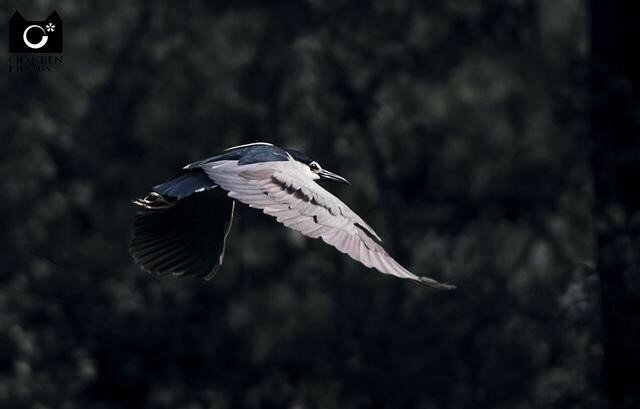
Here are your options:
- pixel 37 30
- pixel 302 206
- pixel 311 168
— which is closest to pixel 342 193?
pixel 37 30

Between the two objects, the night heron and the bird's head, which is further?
the bird's head

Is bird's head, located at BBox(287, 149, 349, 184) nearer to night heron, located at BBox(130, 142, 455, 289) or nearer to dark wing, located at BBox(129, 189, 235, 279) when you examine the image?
night heron, located at BBox(130, 142, 455, 289)

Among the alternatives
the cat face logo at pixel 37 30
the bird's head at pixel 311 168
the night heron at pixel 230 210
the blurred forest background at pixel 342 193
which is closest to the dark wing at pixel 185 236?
the night heron at pixel 230 210

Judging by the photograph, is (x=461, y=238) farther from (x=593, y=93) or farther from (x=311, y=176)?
(x=311, y=176)

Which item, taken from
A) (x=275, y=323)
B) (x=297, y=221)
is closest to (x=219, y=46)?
(x=275, y=323)

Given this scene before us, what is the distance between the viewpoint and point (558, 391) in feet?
27.6

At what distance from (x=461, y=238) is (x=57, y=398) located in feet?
7.35

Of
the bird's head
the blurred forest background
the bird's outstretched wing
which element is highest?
the blurred forest background

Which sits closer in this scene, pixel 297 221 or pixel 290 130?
pixel 297 221

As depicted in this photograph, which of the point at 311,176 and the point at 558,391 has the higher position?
the point at 558,391

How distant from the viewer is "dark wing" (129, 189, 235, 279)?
4715 millimetres

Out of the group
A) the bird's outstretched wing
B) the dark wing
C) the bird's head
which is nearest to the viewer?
the bird's outstretched wing

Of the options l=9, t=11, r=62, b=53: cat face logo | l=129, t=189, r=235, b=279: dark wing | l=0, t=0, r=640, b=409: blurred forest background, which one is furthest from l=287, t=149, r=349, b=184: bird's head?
l=9, t=11, r=62, b=53: cat face logo

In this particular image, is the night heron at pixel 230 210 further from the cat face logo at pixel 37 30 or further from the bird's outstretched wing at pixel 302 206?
the cat face logo at pixel 37 30
